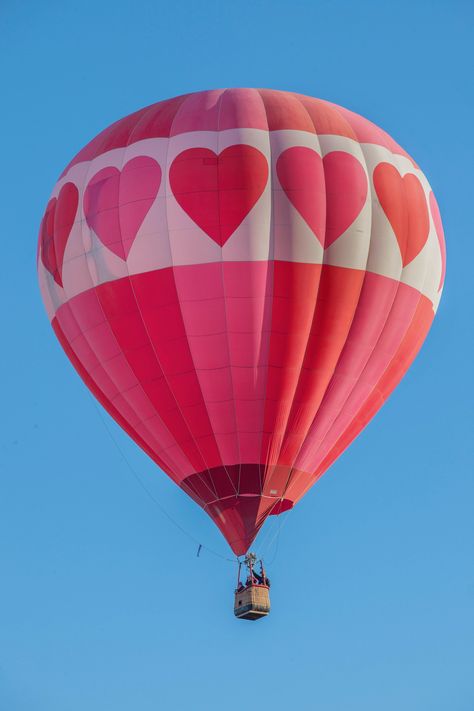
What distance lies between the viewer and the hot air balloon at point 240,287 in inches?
897

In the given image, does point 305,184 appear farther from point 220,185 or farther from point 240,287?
point 240,287

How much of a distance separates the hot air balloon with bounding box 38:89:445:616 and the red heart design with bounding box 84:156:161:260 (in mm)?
22

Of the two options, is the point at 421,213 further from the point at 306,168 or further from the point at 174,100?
→ the point at 174,100

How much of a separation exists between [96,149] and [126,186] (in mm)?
1204

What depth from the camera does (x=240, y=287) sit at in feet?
74.6

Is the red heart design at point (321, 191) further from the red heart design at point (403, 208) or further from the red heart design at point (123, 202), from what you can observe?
the red heart design at point (123, 202)

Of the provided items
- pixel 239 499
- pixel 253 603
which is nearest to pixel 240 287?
pixel 239 499

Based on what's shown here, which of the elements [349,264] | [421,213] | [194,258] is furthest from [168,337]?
[421,213]

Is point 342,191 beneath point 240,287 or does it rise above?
above

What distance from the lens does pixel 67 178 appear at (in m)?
24.3

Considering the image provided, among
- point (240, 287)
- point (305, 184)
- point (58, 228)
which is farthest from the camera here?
point (58, 228)

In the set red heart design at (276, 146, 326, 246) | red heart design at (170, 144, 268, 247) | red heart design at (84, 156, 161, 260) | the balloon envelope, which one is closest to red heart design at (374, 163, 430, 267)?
the balloon envelope

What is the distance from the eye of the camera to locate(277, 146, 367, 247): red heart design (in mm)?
22859

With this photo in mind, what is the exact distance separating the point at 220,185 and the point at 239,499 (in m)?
4.29
